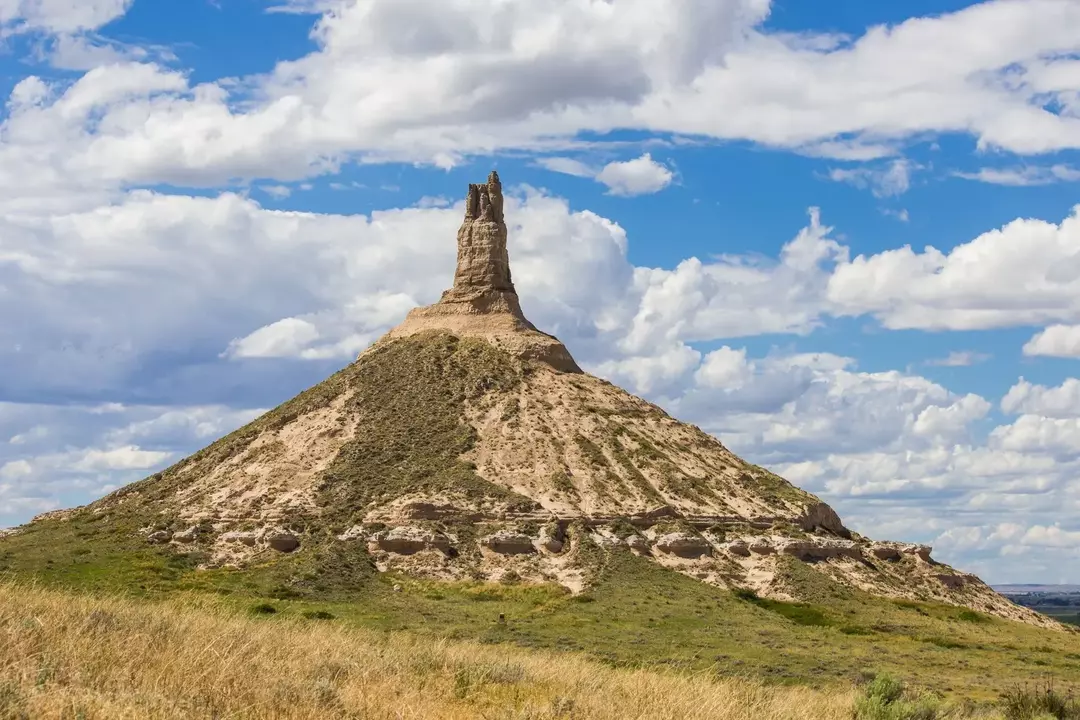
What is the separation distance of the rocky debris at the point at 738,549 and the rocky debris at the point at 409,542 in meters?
19.1

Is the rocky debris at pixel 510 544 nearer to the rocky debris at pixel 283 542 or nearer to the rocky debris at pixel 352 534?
the rocky debris at pixel 352 534

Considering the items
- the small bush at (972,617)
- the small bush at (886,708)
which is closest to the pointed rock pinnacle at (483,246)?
the small bush at (972,617)

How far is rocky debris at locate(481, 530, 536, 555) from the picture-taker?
80.9m

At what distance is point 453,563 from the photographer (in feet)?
262

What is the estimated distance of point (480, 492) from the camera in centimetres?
8669

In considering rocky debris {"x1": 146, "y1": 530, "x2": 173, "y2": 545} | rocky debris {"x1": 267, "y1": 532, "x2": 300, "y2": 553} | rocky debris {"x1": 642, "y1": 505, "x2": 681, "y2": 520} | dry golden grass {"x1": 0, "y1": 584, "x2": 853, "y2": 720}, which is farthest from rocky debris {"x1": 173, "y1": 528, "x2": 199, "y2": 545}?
dry golden grass {"x1": 0, "y1": 584, "x2": 853, "y2": 720}

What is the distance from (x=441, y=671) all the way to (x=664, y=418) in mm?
81249

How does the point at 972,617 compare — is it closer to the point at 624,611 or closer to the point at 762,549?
the point at 762,549

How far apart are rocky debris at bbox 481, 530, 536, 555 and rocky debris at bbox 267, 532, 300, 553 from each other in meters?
12.7

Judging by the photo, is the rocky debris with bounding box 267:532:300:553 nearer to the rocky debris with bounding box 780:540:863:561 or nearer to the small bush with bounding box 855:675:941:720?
the rocky debris with bounding box 780:540:863:561

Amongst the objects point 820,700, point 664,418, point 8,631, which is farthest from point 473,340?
point 8,631

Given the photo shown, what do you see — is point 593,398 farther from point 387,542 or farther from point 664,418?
point 387,542

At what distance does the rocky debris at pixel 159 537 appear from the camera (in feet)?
270

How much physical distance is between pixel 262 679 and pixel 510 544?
6332cm
